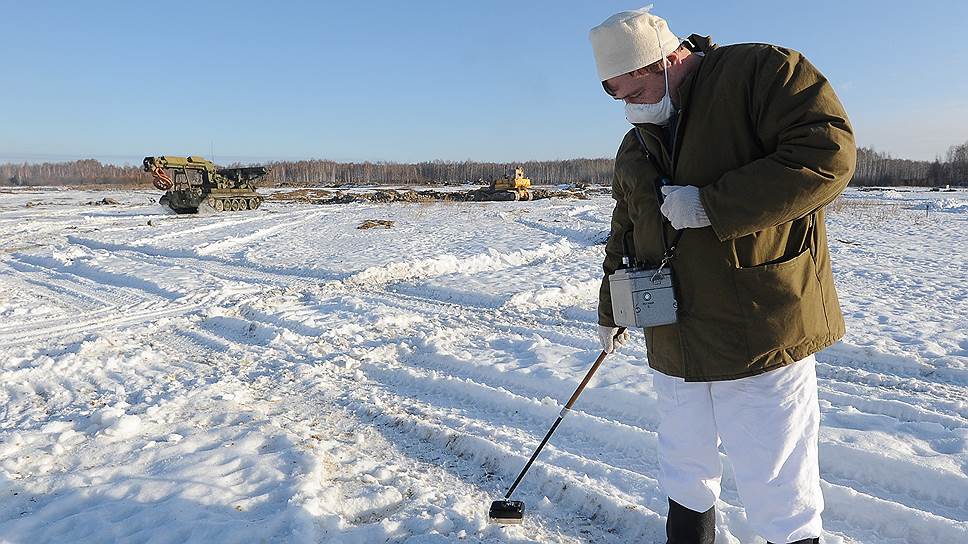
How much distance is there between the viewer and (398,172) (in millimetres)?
104438

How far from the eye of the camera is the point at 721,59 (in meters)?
1.90

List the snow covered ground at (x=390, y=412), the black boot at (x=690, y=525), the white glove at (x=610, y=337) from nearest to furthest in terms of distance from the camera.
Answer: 1. the black boot at (x=690, y=525)
2. the white glove at (x=610, y=337)
3. the snow covered ground at (x=390, y=412)

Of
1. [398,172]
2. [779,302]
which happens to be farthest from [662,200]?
[398,172]

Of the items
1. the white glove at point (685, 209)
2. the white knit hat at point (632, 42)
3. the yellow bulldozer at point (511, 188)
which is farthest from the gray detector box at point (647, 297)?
the yellow bulldozer at point (511, 188)

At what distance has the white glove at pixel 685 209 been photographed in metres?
1.85

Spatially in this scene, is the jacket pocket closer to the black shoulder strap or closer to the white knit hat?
the black shoulder strap

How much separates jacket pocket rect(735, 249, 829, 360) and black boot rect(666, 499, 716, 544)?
0.79m

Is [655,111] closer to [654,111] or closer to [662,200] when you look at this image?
[654,111]

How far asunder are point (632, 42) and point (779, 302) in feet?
3.10

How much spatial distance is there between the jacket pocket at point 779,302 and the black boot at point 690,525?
31.1 inches

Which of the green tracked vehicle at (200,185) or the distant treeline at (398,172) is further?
the distant treeline at (398,172)

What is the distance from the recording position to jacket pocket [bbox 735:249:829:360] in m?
1.85

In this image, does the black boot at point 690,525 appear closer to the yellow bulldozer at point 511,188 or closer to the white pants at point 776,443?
the white pants at point 776,443

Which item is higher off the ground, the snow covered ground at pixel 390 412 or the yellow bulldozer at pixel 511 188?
the yellow bulldozer at pixel 511 188
